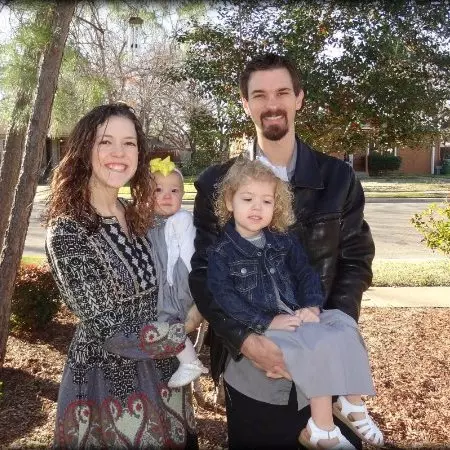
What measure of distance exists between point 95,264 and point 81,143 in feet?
1.88

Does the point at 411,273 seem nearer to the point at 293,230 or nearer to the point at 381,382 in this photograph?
the point at 381,382

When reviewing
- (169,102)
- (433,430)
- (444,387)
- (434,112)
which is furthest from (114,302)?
(169,102)

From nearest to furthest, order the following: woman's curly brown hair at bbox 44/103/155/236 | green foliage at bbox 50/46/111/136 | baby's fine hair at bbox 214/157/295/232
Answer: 1. woman's curly brown hair at bbox 44/103/155/236
2. baby's fine hair at bbox 214/157/295/232
3. green foliage at bbox 50/46/111/136

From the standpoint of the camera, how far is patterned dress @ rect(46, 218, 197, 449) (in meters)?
2.43

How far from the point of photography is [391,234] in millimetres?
14969

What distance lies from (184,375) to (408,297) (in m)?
6.85

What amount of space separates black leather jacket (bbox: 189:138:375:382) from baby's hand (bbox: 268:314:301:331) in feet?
0.89

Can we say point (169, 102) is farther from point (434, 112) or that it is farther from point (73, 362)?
point (73, 362)

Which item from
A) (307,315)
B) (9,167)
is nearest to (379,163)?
(9,167)

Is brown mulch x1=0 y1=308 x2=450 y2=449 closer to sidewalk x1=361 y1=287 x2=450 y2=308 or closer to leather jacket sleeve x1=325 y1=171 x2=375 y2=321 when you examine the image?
sidewalk x1=361 y1=287 x2=450 y2=308

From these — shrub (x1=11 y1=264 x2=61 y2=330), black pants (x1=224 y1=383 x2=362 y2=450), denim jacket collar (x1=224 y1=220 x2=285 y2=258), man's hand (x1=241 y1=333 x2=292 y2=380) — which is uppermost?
denim jacket collar (x1=224 y1=220 x2=285 y2=258)

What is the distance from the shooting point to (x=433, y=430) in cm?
469

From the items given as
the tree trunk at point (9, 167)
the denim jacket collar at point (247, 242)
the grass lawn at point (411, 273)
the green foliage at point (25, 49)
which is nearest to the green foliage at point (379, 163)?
the grass lawn at point (411, 273)

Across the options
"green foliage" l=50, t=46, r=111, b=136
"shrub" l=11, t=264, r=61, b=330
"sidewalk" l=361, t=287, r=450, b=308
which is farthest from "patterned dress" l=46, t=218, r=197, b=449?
"sidewalk" l=361, t=287, r=450, b=308
